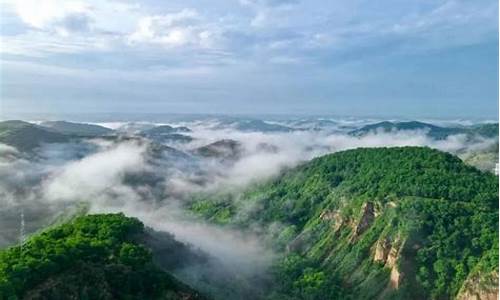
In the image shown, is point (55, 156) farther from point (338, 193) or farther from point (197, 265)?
point (197, 265)

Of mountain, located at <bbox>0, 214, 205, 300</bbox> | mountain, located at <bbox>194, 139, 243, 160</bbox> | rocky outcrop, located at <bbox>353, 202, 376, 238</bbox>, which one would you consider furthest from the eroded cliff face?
mountain, located at <bbox>194, 139, 243, 160</bbox>

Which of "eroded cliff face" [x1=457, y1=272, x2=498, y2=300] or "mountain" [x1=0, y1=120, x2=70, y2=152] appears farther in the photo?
"mountain" [x1=0, y1=120, x2=70, y2=152]

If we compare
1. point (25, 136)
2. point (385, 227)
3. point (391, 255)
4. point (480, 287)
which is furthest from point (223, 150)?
point (480, 287)

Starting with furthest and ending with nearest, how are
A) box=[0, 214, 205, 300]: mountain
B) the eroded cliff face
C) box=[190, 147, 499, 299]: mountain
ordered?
box=[190, 147, 499, 299]: mountain → the eroded cliff face → box=[0, 214, 205, 300]: mountain

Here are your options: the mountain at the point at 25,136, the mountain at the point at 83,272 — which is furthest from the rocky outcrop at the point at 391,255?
the mountain at the point at 25,136

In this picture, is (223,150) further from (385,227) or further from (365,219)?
(385,227)

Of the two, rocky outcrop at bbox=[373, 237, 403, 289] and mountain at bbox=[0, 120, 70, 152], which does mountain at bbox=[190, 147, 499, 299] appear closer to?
rocky outcrop at bbox=[373, 237, 403, 289]
